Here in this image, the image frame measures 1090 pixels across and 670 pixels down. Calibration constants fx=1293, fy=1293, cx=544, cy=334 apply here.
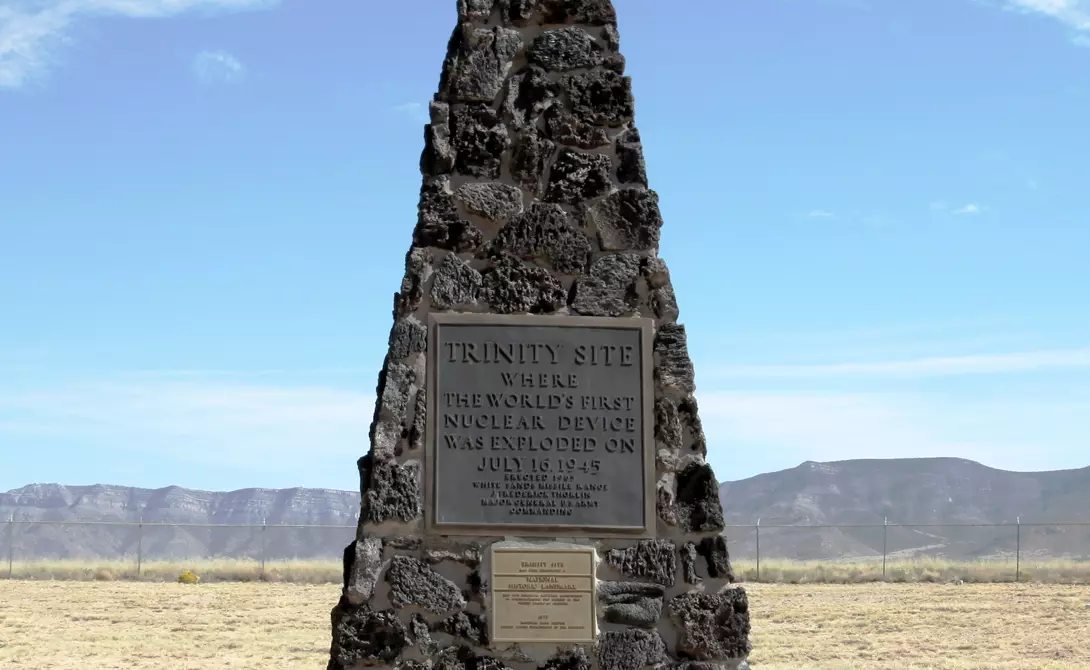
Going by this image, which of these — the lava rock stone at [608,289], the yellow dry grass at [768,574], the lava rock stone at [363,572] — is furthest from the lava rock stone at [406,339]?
the yellow dry grass at [768,574]

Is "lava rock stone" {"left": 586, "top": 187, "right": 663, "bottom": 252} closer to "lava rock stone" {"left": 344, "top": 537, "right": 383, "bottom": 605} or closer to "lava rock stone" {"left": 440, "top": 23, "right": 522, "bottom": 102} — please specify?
"lava rock stone" {"left": 440, "top": 23, "right": 522, "bottom": 102}

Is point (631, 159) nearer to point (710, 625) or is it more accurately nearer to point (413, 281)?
point (413, 281)

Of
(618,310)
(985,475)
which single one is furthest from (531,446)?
(985,475)

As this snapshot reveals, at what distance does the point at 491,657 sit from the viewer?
5.98m

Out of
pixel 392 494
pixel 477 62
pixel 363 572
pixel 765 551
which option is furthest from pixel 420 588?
pixel 765 551

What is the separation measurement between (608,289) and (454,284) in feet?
2.47

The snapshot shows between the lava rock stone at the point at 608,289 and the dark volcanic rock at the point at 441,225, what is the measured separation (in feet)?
1.86

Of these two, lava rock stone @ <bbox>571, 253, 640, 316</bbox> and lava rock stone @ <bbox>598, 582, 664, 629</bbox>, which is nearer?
lava rock stone @ <bbox>598, 582, 664, 629</bbox>

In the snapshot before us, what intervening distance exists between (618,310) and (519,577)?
1367 millimetres

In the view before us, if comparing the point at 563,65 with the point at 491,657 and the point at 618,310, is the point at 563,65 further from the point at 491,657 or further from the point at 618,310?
the point at 491,657

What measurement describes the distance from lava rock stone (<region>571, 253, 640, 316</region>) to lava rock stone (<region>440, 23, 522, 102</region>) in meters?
1.03

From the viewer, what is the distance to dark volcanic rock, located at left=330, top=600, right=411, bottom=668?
19.4ft

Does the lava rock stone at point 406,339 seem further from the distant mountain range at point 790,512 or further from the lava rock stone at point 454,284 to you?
the distant mountain range at point 790,512

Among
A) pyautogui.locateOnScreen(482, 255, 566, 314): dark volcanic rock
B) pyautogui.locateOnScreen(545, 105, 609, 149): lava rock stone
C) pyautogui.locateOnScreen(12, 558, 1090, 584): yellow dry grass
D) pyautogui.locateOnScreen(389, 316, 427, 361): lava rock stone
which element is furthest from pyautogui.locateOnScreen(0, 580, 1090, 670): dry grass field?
pyautogui.locateOnScreen(545, 105, 609, 149): lava rock stone
